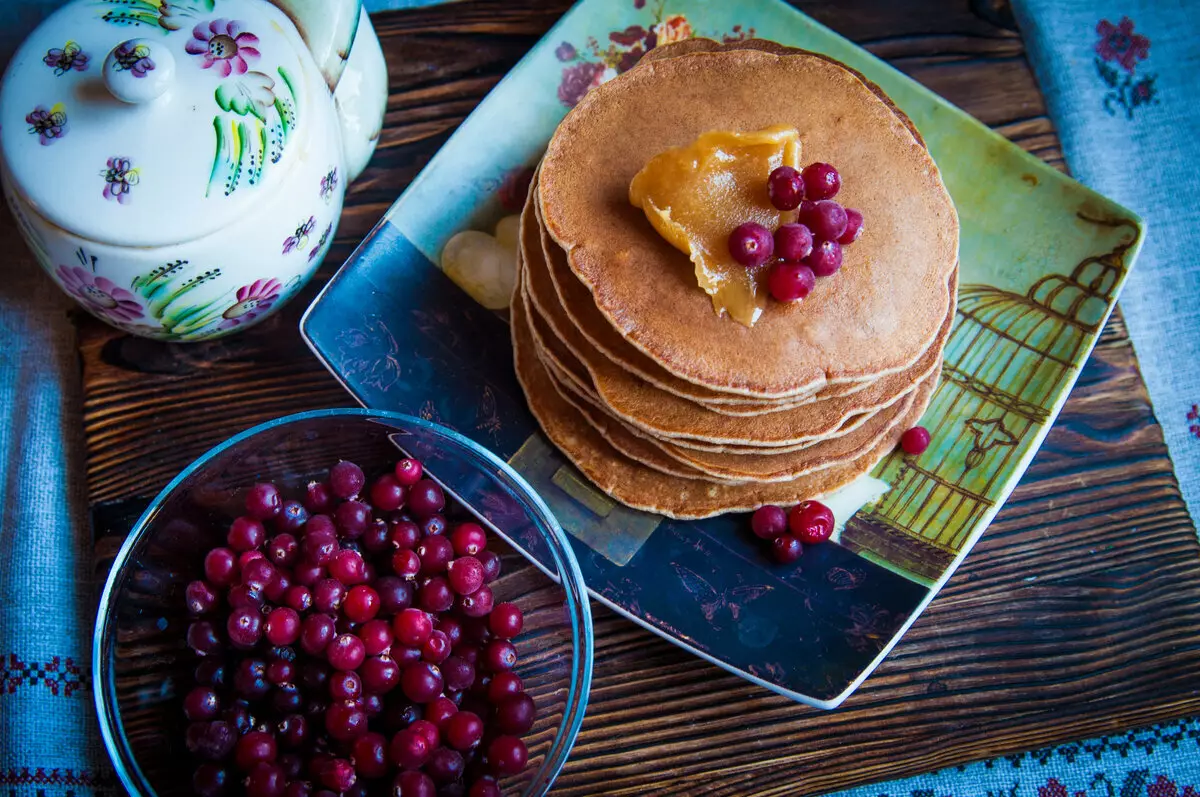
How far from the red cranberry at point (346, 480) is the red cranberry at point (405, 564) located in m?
0.11

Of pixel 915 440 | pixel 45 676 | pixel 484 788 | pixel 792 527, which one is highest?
pixel 915 440

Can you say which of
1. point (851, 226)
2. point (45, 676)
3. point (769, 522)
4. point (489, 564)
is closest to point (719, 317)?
point (851, 226)

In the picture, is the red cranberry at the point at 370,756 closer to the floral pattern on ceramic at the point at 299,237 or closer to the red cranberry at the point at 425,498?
the red cranberry at the point at 425,498

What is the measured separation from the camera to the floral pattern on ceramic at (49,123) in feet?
4.00

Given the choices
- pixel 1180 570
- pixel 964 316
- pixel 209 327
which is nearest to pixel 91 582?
pixel 209 327

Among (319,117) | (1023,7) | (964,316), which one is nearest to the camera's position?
(319,117)

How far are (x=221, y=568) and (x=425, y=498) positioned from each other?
27 cm

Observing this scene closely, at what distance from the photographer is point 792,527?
1.45 metres

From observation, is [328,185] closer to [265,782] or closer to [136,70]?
[136,70]

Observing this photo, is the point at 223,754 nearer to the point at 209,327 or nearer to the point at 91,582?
the point at 91,582

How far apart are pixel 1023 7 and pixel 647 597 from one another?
1.32 meters

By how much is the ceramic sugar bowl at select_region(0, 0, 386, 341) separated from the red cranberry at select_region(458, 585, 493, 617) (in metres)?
0.52

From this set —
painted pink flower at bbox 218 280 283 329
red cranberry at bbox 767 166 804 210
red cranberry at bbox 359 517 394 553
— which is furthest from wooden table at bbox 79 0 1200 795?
red cranberry at bbox 767 166 804 210

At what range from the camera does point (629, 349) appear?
53.3 inches
